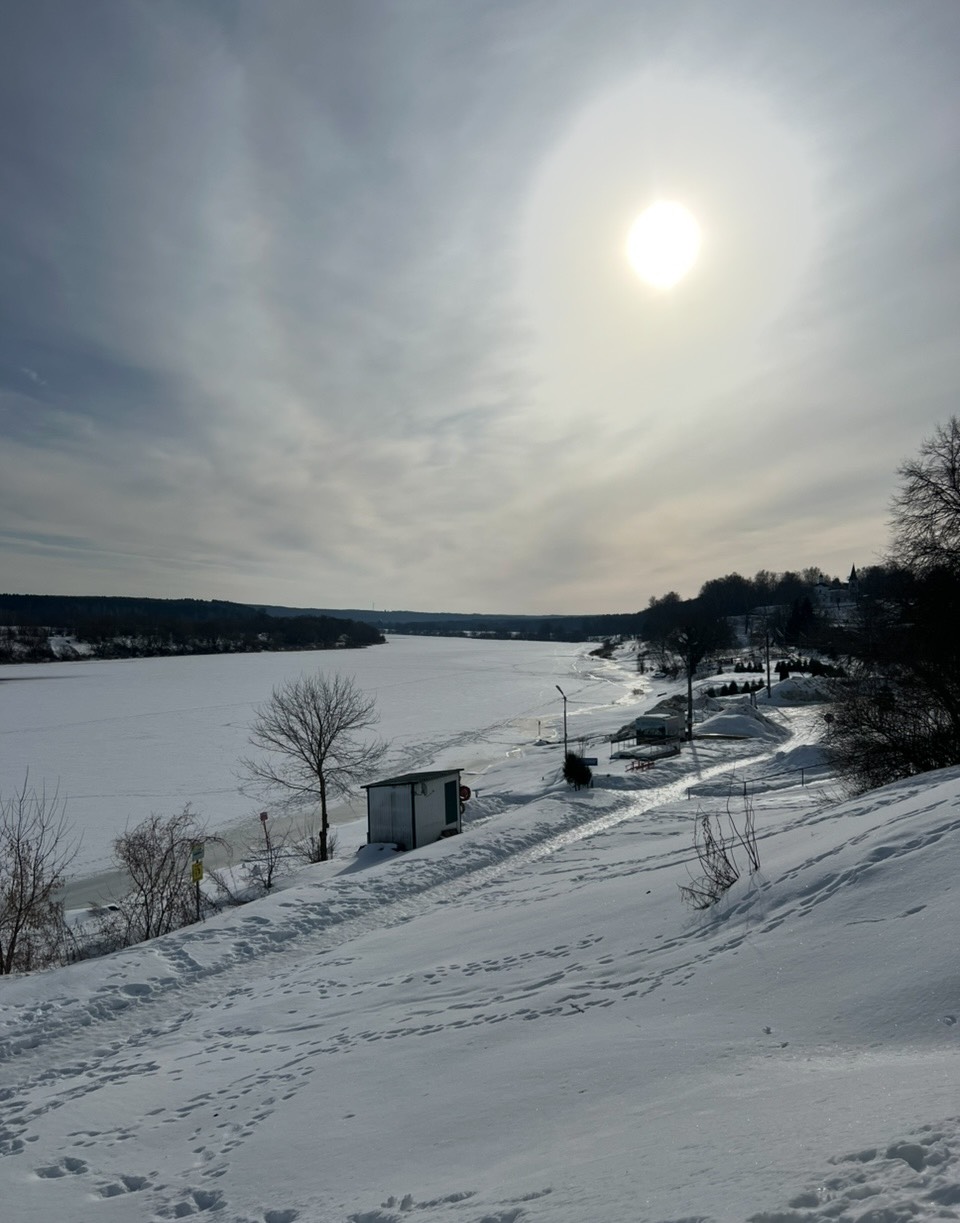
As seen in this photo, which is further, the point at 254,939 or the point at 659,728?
the point at 659,728

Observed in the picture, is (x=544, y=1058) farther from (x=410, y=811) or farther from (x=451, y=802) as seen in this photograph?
(x=451, y=802)

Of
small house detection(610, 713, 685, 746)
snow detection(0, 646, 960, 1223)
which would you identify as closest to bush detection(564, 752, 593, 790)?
snow detection(0, 646, 960, 1223)

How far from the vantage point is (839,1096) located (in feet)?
13.1

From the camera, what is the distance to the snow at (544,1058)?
12.3 feet

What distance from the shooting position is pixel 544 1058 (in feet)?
19.5

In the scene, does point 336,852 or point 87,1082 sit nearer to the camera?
point 87,1082

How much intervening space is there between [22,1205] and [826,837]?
30.1ft

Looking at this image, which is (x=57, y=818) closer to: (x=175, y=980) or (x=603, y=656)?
(x=175, y=980)

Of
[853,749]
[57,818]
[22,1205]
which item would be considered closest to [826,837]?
[22,1205]

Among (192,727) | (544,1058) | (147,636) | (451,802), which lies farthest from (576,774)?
(147,636)

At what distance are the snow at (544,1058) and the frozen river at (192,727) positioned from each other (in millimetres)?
17774

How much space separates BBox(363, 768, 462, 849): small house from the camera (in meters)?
20.8

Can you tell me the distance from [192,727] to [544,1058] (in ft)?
166

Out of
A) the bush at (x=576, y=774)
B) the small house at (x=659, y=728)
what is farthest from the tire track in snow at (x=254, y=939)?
the small house at (x=659, y=728)
